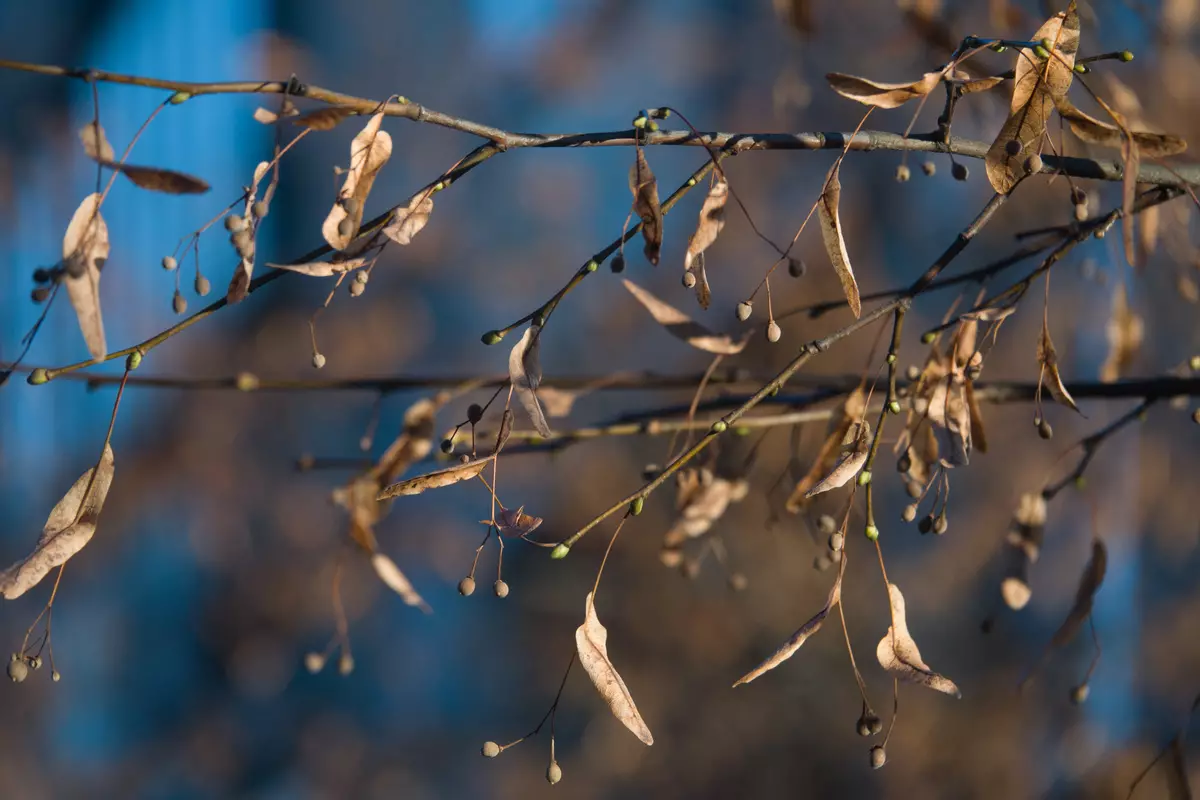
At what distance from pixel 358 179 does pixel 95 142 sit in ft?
0.34

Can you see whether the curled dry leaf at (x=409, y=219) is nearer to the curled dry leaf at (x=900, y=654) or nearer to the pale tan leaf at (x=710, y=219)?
the pale tan leaf at (x=710, y=219)

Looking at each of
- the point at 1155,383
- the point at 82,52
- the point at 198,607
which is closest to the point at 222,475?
the point at 198,607

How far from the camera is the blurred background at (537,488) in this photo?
1851mm

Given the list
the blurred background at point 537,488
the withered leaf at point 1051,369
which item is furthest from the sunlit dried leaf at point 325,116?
the blurred background at point 537,488

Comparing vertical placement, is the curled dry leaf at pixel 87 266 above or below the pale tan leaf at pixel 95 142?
below

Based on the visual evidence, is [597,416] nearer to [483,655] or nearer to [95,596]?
[483,655]

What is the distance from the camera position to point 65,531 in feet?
1.36

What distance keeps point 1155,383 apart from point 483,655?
1.74 metres

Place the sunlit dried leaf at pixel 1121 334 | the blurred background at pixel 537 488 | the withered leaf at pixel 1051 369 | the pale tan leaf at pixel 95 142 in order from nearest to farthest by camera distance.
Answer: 1. the pale tan leaf at pixel 95 142
2. the withered leaf at pixel 1051 369
3. the sunlit dried leaf at pixel 1121 334
4. the blurred background at pixel 537 488

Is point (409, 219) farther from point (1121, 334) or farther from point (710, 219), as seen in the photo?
point (1121, 334)

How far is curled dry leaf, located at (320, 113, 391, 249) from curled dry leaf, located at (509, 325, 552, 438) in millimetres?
88

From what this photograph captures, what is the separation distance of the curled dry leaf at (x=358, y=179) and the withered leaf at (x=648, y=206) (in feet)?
0.36

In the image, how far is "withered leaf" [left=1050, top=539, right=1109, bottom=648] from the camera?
59 centimetres

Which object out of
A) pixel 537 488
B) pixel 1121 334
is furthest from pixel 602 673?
pixel 537 488
